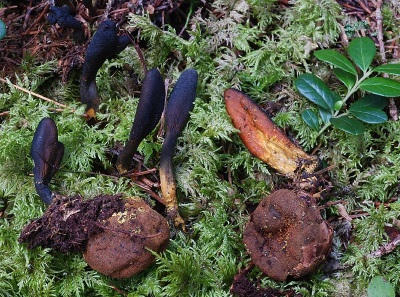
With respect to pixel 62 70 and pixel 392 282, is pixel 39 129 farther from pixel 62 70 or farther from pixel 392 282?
pixel 392 282

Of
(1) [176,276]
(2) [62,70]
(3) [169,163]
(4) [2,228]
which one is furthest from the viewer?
(2) [62,70]

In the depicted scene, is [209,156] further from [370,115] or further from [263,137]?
[370,115]

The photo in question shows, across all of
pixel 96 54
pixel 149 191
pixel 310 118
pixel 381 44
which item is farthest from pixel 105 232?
pixel 381 44

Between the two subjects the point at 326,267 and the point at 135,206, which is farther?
the point at 326,267

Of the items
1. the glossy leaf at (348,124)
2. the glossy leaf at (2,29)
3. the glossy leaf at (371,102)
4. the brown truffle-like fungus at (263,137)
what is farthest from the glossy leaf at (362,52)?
the glossy leaf at (2,29)

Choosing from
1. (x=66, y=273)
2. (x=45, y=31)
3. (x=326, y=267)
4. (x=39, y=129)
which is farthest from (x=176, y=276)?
(x=45, y=31)

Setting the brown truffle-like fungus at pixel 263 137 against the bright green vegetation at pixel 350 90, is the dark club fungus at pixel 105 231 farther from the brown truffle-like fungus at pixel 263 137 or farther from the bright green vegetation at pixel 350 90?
the bright green vegetation at pixel 350 90

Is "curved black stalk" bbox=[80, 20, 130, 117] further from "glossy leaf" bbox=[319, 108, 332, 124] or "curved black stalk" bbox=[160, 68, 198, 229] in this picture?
"glossy leaf" bbox=[319, 108, 332, 124]
